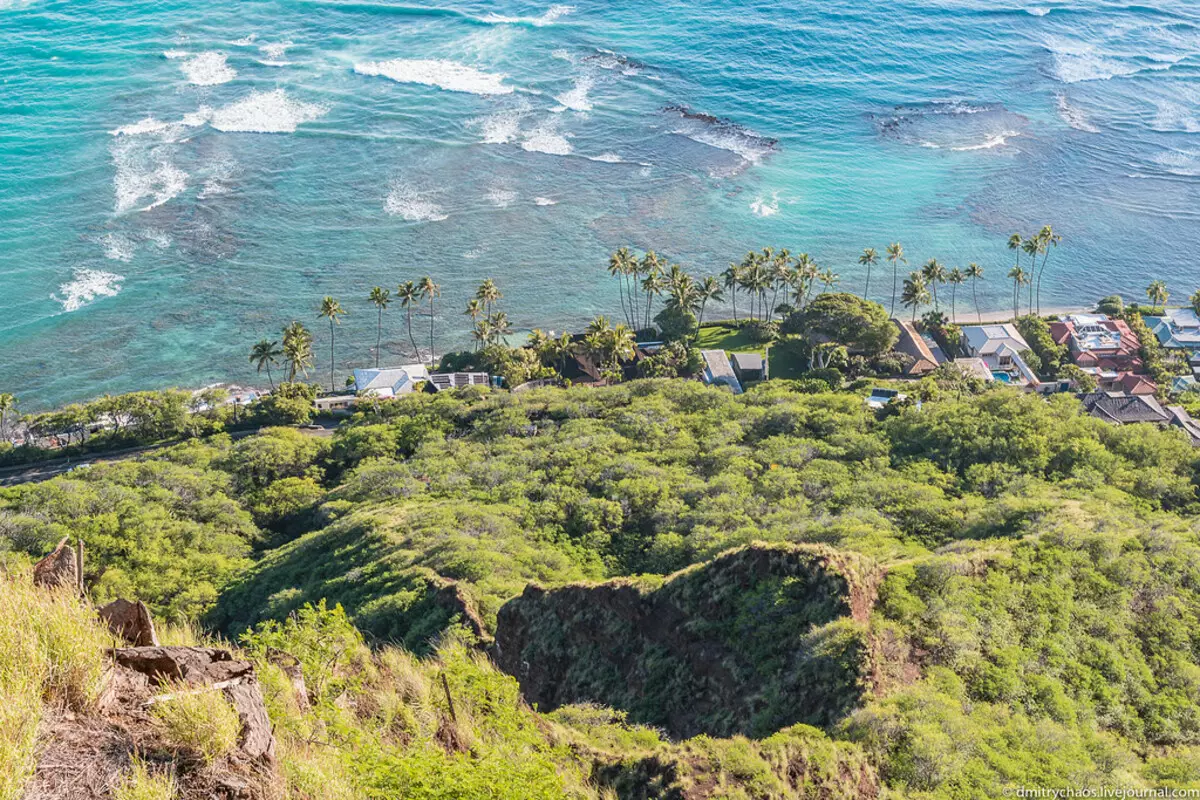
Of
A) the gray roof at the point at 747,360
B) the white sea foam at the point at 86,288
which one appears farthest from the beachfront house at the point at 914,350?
the white sea foam at the point at 86,288

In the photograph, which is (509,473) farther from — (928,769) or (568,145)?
(568,145)

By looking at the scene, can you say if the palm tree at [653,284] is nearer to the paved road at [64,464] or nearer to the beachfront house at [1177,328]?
the paved road at [64,464]

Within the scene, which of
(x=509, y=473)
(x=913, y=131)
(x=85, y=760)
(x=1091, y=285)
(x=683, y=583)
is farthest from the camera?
(x=913, y=131)

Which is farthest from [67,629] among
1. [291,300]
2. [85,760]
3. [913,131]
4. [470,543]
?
[913,131]

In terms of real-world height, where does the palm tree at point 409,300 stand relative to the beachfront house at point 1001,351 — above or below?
above

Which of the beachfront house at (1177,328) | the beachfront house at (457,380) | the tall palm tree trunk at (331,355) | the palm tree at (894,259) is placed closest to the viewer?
the beachfront house at (457,380)

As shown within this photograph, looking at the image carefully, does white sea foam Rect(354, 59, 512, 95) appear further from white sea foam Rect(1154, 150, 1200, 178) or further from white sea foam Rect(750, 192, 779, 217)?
white sea foam Rect(1154, 150, 1200, 178)

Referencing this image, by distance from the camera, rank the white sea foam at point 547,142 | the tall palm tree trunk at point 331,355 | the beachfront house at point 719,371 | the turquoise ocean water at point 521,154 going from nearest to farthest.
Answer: the beachfront house at point 719,371 < the tall palm tree trunk at point 331,355 < the turquoise ocean water at point 521,154 < the white sea foam at point 547,142
